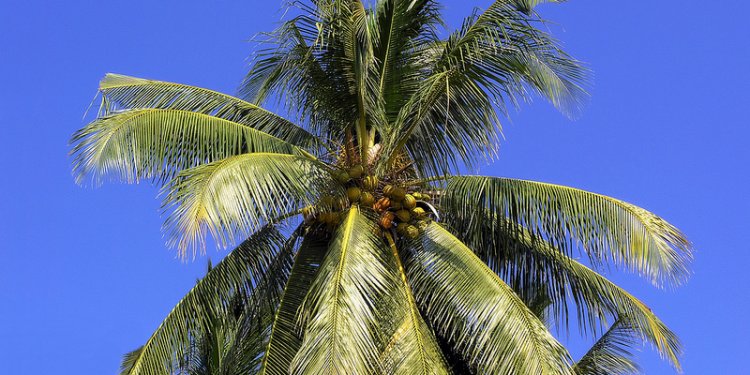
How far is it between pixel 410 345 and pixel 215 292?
265 cm

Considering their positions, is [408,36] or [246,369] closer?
[246,369]

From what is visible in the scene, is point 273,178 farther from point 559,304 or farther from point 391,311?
point 559,304

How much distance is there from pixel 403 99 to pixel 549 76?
1739mm

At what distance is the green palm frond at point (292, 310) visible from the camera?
1260 centimetres

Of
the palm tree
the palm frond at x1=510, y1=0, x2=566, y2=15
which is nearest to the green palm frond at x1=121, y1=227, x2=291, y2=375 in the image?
the palm tree

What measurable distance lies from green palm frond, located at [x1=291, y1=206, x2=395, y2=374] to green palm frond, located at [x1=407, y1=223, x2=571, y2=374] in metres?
0.56

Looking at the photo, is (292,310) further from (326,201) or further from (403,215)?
(403,215)

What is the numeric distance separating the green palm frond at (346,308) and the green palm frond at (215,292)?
1.41 metres

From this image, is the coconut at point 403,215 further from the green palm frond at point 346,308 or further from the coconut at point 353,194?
the green palm frond at point 346,308

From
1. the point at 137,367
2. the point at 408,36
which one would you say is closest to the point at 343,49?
the point at 408,36

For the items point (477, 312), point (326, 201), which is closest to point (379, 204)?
point (326, 201)

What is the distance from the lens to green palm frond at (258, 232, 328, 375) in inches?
496

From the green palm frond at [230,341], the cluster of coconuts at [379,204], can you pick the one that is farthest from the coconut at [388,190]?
the green palm frond at [230,341]

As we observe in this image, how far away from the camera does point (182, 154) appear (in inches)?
526
